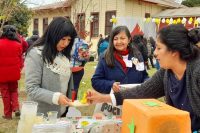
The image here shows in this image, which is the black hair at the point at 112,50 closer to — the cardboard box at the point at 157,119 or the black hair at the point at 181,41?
the black hair at the point at 181,41

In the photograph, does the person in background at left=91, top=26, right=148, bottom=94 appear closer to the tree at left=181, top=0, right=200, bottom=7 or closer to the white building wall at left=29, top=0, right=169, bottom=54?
the white building wall at left=29, top=0, right=169, bottom=54

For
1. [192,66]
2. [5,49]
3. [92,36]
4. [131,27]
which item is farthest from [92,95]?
[92,36]

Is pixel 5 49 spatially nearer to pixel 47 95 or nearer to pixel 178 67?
pixel 47 95

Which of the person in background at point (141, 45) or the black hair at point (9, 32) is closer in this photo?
the black hair at point (9, 32)

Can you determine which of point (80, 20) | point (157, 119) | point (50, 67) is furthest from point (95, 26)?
point (157, 119)

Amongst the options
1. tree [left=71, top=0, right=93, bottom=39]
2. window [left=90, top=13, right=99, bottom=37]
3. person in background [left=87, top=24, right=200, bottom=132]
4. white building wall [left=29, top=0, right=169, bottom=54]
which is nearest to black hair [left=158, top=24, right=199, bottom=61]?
person in background [left=87, top=24, right=200, bottom=132]

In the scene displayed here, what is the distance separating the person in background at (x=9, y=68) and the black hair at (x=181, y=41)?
401cm

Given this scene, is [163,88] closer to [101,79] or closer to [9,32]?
[101,79]

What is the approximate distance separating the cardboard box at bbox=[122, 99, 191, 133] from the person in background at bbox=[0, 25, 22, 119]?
4.21 meters

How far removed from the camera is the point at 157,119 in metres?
1.65

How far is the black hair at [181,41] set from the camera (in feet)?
6.86

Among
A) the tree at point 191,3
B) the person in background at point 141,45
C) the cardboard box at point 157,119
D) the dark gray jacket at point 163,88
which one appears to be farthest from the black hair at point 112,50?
the tree at point 191,3

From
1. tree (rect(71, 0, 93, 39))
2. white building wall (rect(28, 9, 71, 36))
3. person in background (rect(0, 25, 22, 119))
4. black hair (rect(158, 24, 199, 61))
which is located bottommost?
person in background (rect(0, 25, 22, 119))

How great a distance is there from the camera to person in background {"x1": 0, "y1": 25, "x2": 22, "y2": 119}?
571 centimetres
